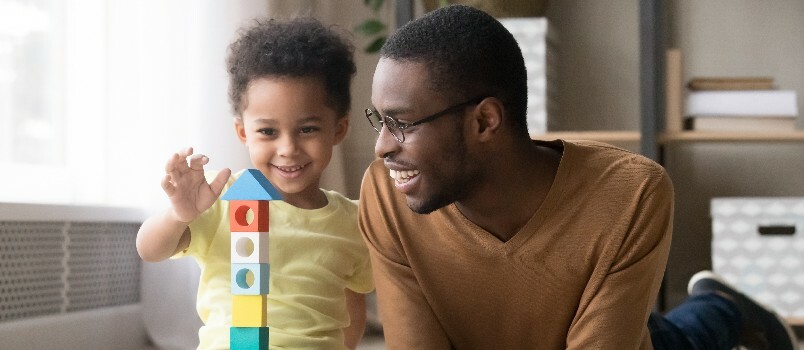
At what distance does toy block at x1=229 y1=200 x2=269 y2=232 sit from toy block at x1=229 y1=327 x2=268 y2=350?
118 mm

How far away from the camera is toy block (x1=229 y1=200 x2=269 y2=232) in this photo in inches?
49.0

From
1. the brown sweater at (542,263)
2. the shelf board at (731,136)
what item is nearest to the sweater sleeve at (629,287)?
the brown sweater at (542,263)

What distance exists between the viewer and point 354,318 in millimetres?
1782

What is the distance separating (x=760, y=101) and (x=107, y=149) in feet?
5.41

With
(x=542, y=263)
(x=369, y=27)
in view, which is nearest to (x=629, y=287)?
(x=542, y=263)

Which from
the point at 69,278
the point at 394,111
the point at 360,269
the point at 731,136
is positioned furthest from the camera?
the point at 731,136

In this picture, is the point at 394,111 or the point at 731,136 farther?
the point at 731,136

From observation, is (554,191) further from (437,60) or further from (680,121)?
(680,121)

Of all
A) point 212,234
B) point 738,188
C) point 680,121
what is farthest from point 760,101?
point 212,234

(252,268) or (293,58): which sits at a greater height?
(293,58)

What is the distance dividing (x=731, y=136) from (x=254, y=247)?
5.91ft

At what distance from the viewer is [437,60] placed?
1.23 metres

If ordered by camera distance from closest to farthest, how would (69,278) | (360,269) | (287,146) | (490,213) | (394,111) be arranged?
(394,111) → (490,213) → (287,146) → (360,269) → (69,278)

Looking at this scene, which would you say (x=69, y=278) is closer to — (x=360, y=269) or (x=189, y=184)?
(x=360, y=269)
